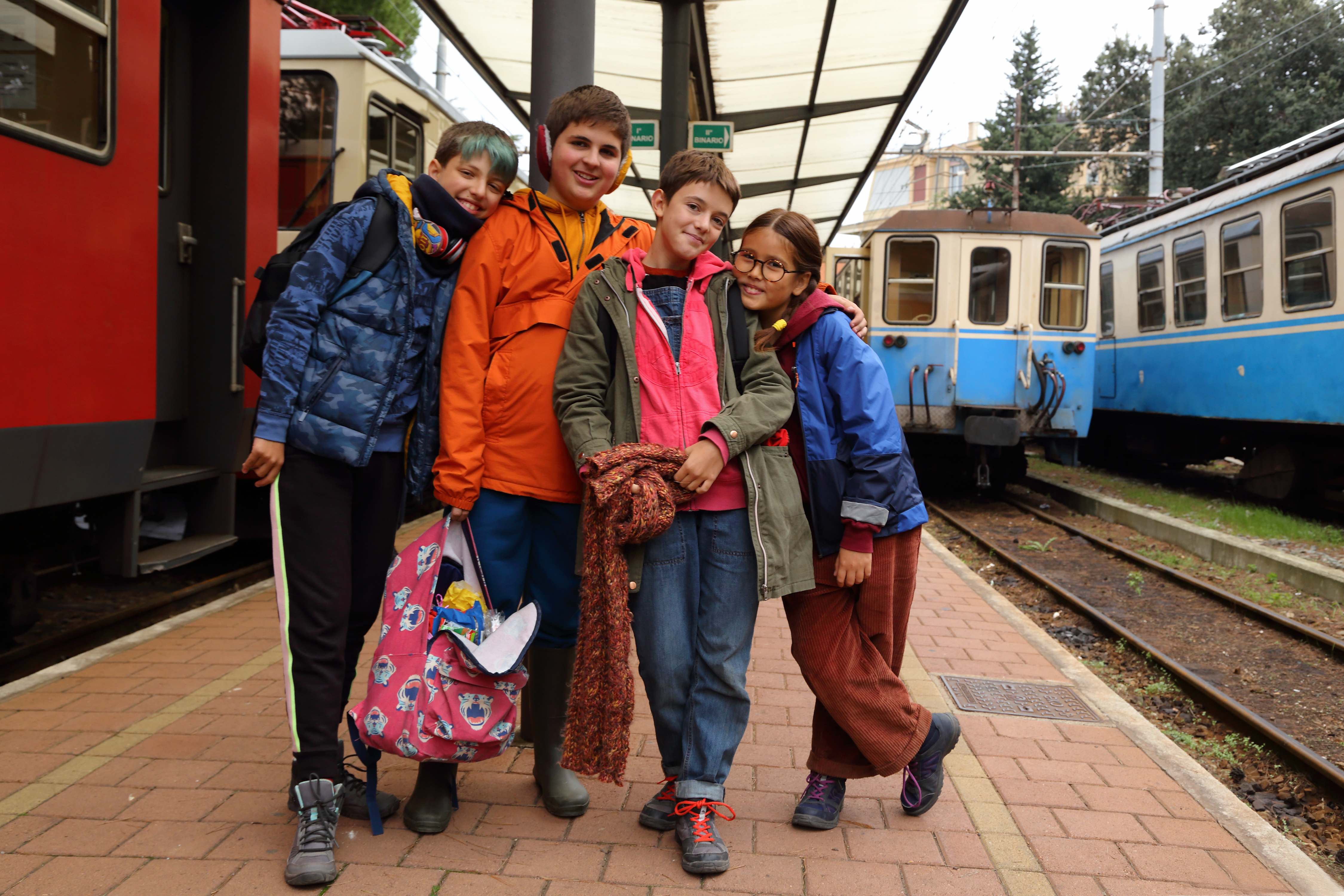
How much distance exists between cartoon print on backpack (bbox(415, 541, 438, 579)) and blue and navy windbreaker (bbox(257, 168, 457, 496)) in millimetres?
173

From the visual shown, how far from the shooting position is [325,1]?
18.8 metres

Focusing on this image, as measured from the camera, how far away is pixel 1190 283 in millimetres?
12469

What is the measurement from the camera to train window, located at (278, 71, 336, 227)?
23.2 feet

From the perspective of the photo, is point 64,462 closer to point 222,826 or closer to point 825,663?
point 222,826

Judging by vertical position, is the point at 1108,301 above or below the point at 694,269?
above

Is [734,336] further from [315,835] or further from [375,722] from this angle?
[315,835]

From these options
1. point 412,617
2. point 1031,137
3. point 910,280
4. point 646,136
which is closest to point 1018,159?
point 1031,137

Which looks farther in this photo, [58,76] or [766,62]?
[766,62]

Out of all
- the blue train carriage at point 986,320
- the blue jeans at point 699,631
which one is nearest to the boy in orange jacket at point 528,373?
the blue jeans at point 699,631

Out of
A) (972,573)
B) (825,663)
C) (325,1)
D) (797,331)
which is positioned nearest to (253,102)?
(797,331)

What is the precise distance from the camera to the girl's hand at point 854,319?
3004 mm

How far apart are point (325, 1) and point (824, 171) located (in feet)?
37.1

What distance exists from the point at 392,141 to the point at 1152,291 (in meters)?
10.5

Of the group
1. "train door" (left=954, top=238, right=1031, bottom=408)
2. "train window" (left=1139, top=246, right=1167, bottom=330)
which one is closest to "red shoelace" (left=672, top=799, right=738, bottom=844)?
"train door" (left=954, top=238, right=1031, bottom=408)
